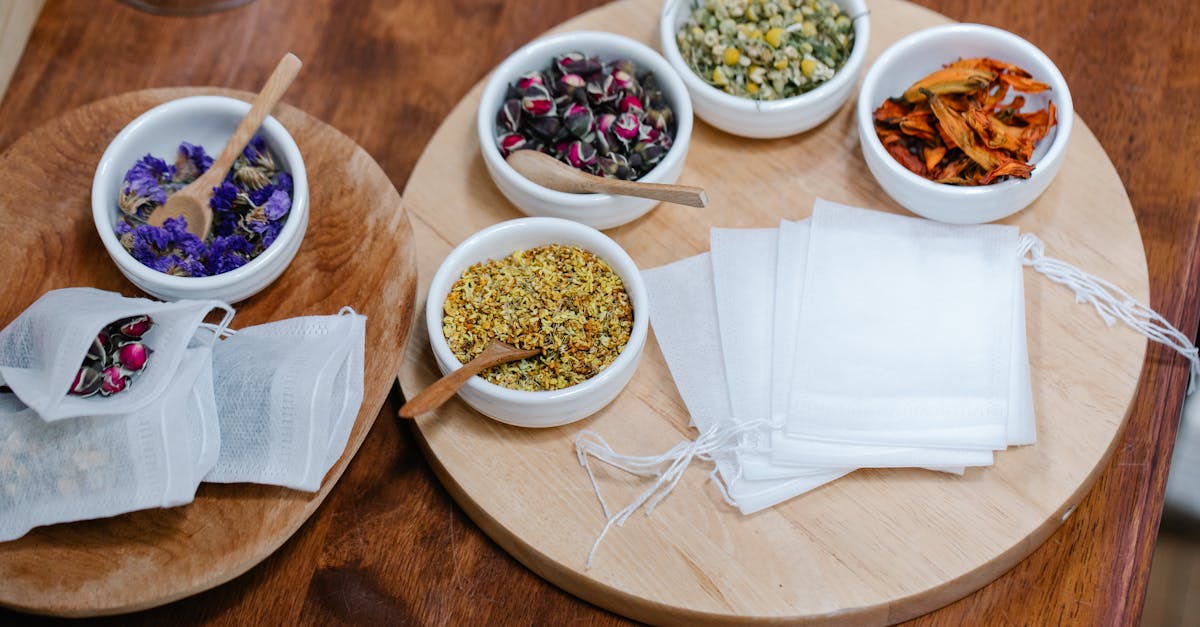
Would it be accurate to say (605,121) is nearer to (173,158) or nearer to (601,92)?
(601,92)

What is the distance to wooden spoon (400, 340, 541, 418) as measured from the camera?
1.40m

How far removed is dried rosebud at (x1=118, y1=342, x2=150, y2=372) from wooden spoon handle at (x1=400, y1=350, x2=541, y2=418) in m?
0.33

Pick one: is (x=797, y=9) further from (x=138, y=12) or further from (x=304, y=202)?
(x=138, y=12)

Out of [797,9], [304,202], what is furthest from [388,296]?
[797,9]

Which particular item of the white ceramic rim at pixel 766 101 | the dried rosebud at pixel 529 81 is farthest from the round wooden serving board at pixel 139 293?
the white ceramic rim at pixel 766 101

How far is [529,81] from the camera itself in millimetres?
1702

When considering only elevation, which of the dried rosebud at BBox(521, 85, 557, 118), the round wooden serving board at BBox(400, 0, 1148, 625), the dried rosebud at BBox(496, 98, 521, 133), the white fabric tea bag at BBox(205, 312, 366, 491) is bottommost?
the round wooden serving board at BBox(400, 0, 1148, 625)

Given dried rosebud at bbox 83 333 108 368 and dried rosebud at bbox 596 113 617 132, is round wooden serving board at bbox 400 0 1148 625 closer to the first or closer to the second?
dried rosebud at bbox 596 113 617 132

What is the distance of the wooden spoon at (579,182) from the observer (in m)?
1.55

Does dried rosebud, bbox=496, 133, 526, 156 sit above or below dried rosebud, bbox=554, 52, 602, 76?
below

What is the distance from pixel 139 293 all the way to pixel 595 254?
673 mm

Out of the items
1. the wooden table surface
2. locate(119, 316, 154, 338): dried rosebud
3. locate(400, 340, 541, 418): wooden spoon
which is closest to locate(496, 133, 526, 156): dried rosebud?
the wooden table surface

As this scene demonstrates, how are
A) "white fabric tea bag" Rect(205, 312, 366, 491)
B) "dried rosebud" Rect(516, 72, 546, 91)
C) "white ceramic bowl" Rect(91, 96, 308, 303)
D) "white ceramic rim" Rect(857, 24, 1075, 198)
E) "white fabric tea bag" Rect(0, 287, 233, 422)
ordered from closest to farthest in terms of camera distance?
"white fabric tea bag" Rect(0, 287, 233, 422) < "white fabric tea bag" Rect(205, 312, 366, 491) < "white ceramic bowl" Rect(91, 96, 308, 303) < "white ceramic rim" Rect(857, 24, 1075, 198) < "dried rosebud" Rect(516, 72, 546, 91)

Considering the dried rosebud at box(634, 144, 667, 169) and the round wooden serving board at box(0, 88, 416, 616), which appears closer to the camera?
the round wooden serving board at box(0, 88, 416, 616)
